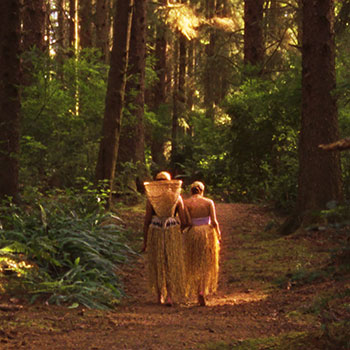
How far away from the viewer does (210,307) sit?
8625 mm

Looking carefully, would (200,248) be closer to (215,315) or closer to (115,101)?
(215,315)

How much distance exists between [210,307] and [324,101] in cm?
590

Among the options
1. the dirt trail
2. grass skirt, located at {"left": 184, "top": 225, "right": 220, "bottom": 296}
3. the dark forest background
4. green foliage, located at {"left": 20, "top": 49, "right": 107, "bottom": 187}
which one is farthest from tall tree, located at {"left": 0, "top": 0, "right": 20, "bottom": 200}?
grass skirt, located at {"left": 184, "top": 225, "right": 220, "bottom": 296}

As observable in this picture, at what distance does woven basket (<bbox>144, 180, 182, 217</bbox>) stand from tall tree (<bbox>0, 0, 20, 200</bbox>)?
140 inches

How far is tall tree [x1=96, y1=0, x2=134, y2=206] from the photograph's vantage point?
616 inches

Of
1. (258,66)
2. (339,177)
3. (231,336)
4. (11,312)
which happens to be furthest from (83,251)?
(258,66)

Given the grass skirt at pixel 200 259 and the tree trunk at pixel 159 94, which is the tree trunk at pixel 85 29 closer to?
the tree trunk at pixel 159 94

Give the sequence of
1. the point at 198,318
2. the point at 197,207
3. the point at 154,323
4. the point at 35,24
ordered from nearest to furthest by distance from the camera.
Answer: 1. the point at 154,323
2. the point at 198,318
3. the point at 197,207
4. the point at 35,24

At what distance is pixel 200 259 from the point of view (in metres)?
8.88

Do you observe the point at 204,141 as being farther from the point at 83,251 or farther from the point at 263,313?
the point at 263,313

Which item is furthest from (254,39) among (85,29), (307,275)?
(307,275)

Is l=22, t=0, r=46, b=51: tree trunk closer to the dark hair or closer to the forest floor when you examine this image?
the forest floor

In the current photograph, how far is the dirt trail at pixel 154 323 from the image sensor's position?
5984 millimetres

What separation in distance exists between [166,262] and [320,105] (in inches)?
226
